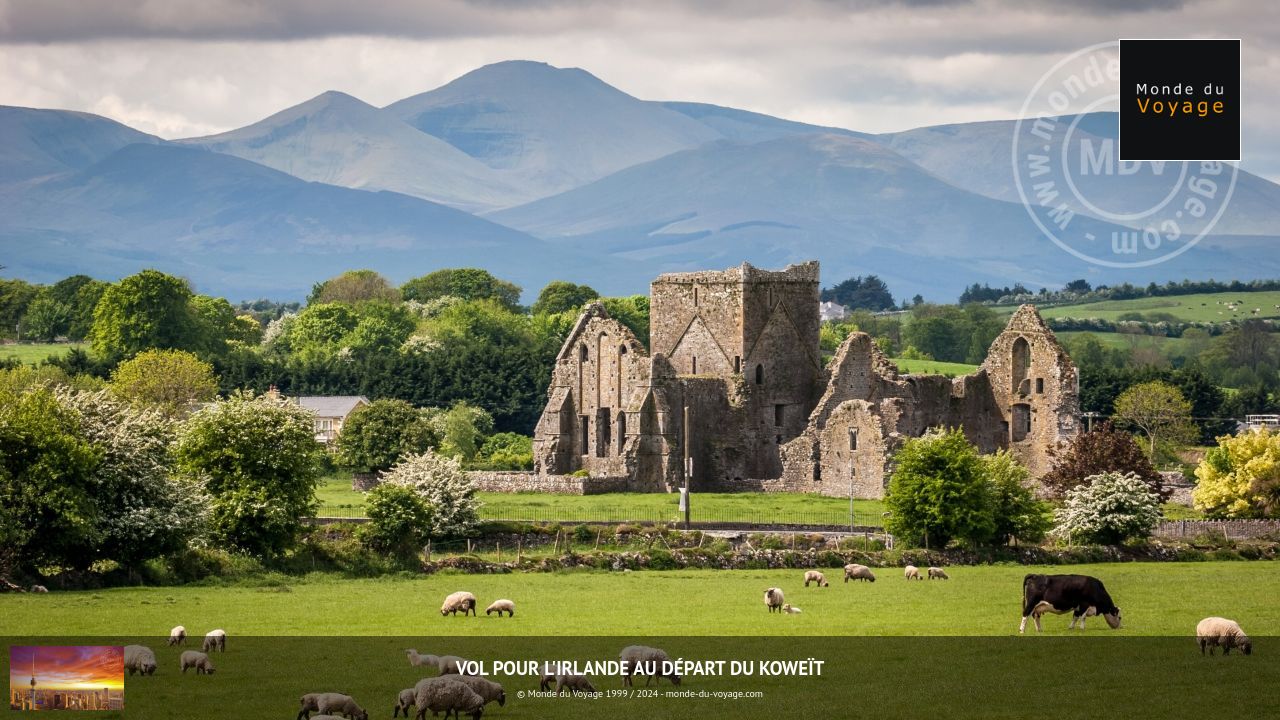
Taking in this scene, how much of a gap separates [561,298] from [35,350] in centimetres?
4782

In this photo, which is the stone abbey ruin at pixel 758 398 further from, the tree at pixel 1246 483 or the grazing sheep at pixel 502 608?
the grazing sheep at pixel 502 608

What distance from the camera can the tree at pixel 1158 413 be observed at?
359ft

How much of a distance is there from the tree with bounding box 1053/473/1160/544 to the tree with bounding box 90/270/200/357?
77.6 m

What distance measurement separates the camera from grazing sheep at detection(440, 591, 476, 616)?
46.5m

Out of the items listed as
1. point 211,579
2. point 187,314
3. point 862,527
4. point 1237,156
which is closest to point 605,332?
point 862,527

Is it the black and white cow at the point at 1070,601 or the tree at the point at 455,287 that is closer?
the black and white cow at the point at 1070,601

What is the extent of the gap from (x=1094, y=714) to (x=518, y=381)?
88.5m

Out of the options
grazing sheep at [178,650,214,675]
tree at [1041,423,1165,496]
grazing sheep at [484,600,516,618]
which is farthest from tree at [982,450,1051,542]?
grazing sheep at [178,650,214,675]

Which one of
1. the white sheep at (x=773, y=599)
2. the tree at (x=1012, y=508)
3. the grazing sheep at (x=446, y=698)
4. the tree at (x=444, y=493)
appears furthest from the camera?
the tree at (x=444, y=493)

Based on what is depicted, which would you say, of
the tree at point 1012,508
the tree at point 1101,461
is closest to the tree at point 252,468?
the tree at point 1012,508

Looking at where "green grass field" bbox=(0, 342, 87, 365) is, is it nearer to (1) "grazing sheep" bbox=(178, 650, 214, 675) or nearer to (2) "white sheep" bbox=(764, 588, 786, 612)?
(2) "white sheep" bbox=(764, 588, 786, 612)

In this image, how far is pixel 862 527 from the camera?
2729 inches

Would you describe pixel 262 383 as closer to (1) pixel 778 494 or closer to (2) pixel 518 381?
(2) pixel 518 381

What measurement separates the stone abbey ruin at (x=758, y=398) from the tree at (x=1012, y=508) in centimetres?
1770
